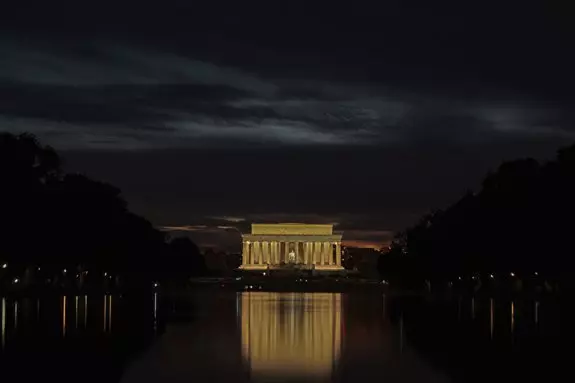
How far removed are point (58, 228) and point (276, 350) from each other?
7690 cm

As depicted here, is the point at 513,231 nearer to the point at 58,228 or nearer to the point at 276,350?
the point at 58,228

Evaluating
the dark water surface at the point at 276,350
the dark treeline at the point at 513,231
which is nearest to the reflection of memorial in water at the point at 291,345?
the dark water surface at the point at 276,350

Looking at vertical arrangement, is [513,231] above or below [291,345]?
above

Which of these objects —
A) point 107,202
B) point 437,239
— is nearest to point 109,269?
point 107,202

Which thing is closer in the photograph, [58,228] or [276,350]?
[276,350]

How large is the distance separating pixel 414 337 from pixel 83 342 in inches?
427

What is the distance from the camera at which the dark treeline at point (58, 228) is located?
313 feet

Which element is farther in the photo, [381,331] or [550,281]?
[550,281]

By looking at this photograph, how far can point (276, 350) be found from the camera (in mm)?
34344

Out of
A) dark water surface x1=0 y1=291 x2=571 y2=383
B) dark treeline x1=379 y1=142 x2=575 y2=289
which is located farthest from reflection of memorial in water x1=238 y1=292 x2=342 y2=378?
dark treeline x1=379 y1=142 x2=575 y2=289

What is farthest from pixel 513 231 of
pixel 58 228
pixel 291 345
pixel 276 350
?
pixel 276 350

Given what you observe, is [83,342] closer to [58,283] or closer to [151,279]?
[58,283]

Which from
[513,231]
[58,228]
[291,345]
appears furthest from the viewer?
[58,228]

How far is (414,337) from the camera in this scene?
1677 inches
